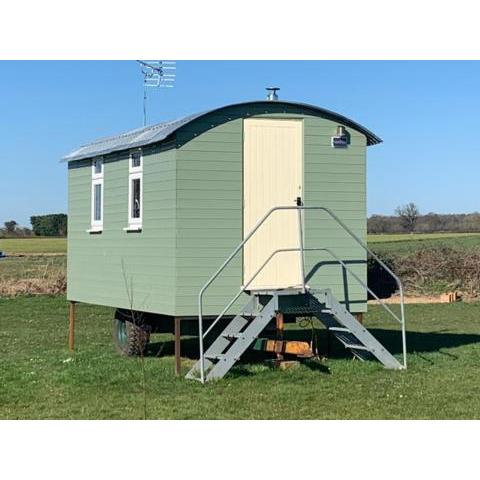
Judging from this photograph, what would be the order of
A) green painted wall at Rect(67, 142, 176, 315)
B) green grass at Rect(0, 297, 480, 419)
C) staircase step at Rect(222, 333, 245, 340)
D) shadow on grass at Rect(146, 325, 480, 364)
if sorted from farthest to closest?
shadow on grass at Rect(146, 325, 480, 364)
green painted wall at Rect(67, 142, 176, 315)
staircase step at Rect(222, 333, 245, 340)
green grass at Rect(0, 297, 480, 419)

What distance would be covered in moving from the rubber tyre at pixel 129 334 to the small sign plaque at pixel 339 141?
401cm

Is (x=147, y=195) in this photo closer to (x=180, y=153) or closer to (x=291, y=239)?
(x=180, y=153)

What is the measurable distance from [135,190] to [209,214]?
1.81 m

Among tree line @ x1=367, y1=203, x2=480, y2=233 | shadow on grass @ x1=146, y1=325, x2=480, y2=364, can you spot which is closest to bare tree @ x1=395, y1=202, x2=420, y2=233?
tree line @ x1=367, y1=203, x2=480, y2=233

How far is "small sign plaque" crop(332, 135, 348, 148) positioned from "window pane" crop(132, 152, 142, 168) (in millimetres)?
2901

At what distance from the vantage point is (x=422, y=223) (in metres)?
63.6

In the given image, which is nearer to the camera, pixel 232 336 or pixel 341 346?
pixel 232 336

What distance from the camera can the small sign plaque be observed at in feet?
42.7

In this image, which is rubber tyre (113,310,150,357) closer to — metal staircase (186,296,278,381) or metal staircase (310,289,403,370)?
metal staircase (186,296,278,381)

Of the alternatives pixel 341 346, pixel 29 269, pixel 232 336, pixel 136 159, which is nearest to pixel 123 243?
pixel 136 159

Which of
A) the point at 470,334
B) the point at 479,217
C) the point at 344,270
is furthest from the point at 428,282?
the point at 479,217

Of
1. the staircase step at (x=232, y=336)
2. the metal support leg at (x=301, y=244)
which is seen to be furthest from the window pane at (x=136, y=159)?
the staircase step at (x=232, y=336)

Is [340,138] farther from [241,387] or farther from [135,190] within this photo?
[241,387]

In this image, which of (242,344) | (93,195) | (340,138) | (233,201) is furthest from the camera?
(93,195)
